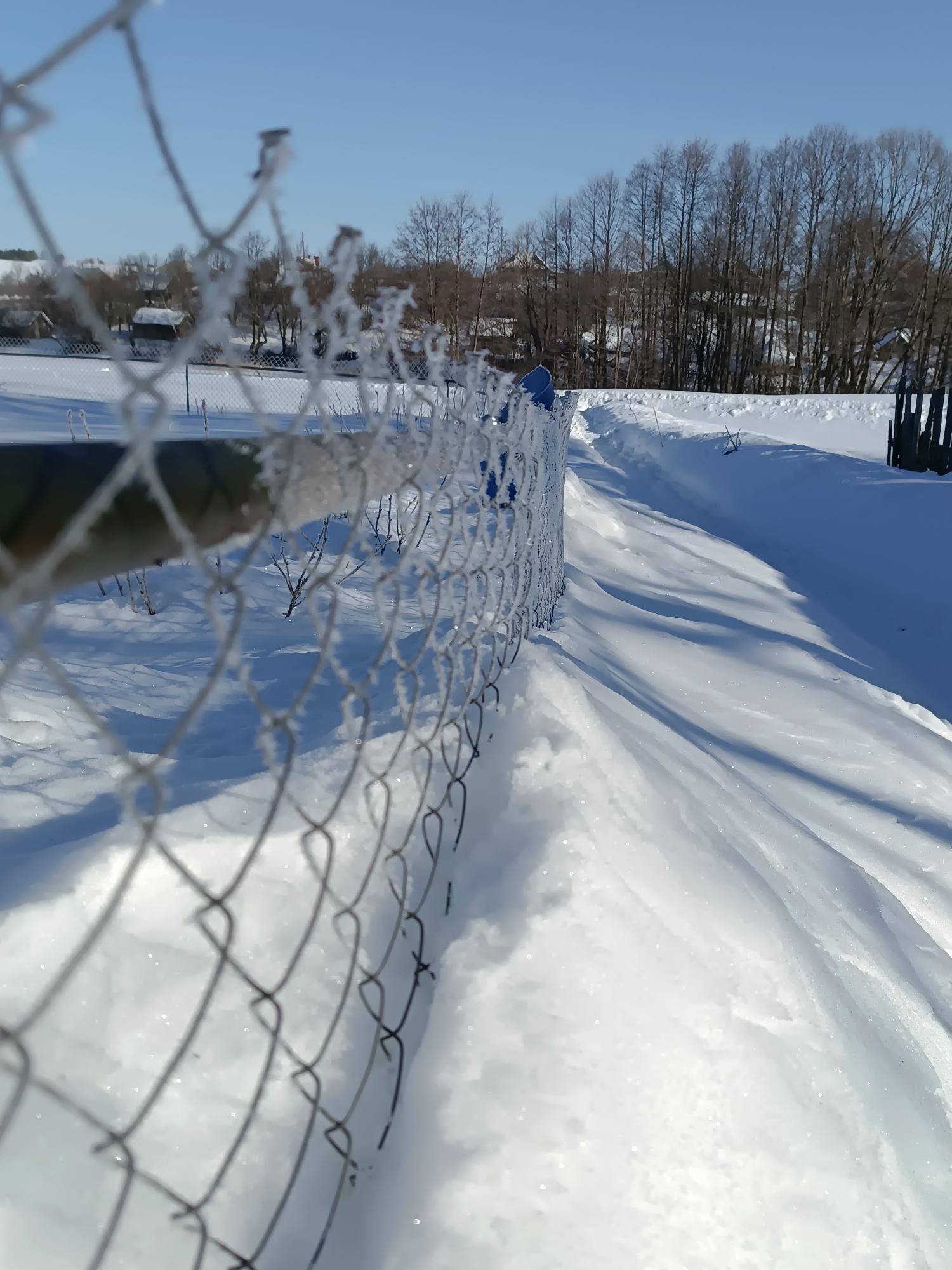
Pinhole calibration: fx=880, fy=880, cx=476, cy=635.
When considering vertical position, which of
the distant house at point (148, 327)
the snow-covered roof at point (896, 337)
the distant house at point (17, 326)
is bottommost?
the distant house at point (148, 327)

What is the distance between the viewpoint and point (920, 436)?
536 inches

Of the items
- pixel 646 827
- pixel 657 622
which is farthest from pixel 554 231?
pixel 646 827

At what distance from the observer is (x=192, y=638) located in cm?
411

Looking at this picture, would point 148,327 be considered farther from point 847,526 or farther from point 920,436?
point 920,436

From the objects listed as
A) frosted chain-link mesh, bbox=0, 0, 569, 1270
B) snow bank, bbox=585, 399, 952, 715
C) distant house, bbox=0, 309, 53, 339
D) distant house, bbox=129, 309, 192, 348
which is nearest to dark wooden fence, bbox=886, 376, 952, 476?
snow bank, bbox=585, 399, 952, 715

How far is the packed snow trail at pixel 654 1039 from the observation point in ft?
4.10

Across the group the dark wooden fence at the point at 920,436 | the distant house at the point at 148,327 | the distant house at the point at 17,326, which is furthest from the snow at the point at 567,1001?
the distant house at the point at 17,326

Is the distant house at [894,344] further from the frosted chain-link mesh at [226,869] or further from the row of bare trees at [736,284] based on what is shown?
the frosted chain-link mesh at [226,869]

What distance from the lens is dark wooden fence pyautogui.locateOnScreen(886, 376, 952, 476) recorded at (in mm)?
13133

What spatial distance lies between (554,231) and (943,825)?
4693 centimetres

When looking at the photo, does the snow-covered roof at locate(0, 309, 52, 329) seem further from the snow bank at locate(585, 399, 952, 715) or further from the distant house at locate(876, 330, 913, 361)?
the distant house at locate(876, 330, 913, 361)

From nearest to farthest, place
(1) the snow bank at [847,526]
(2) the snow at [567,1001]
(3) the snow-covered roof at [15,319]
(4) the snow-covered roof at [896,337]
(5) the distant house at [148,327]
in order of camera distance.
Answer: (2) the snow at [567,1001] < (5) the distant house at [148,327] < (1) the snow bank at [847,526] < (3) the snow-covered roof at [15,319] < (4) the snow-covered roof at [896,337]

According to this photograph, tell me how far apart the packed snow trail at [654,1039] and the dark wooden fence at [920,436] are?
40.5ft

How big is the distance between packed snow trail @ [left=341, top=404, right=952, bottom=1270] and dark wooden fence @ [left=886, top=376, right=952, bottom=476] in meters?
12.4
